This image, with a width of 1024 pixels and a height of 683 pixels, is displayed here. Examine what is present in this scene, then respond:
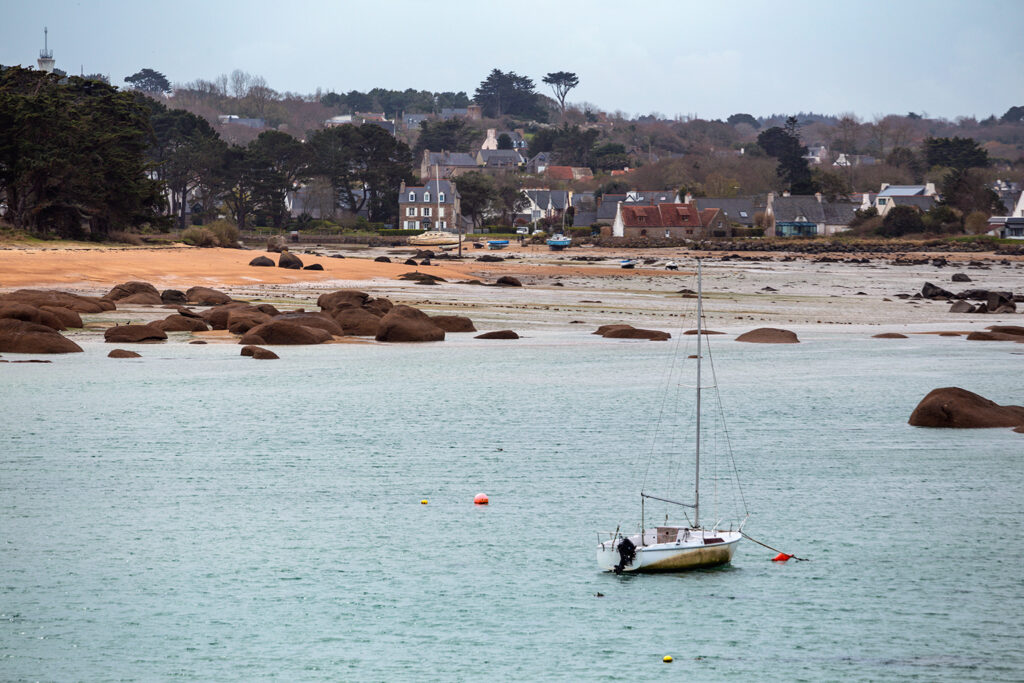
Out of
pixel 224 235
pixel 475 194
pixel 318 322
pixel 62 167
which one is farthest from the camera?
pixel 475 194

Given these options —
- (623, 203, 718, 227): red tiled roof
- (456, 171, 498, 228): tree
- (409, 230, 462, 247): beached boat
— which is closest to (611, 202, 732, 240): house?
(623, 203, 718, 227): red tiled roof

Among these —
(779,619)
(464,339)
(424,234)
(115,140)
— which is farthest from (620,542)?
(424,234)

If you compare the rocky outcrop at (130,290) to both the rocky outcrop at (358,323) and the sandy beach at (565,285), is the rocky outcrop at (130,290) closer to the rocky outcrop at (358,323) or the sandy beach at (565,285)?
the sandy beach at (565,285)

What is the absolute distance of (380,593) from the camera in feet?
48.1

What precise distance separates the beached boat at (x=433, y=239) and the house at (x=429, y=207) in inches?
482

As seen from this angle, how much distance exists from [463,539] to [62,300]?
1319 inches

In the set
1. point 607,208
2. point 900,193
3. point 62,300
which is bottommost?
point 62,300

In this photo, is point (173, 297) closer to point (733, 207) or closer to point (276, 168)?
point (276, 168)

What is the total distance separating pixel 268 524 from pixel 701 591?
21.5 ft

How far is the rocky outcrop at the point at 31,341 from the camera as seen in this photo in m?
36.8

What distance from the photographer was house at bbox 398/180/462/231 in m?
166

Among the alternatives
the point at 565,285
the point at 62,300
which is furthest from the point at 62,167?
the point at 62,300

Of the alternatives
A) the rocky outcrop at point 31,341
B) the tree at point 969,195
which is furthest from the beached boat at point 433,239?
the rocky outcrop at point 31,341

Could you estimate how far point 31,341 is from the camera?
36.8 meters
